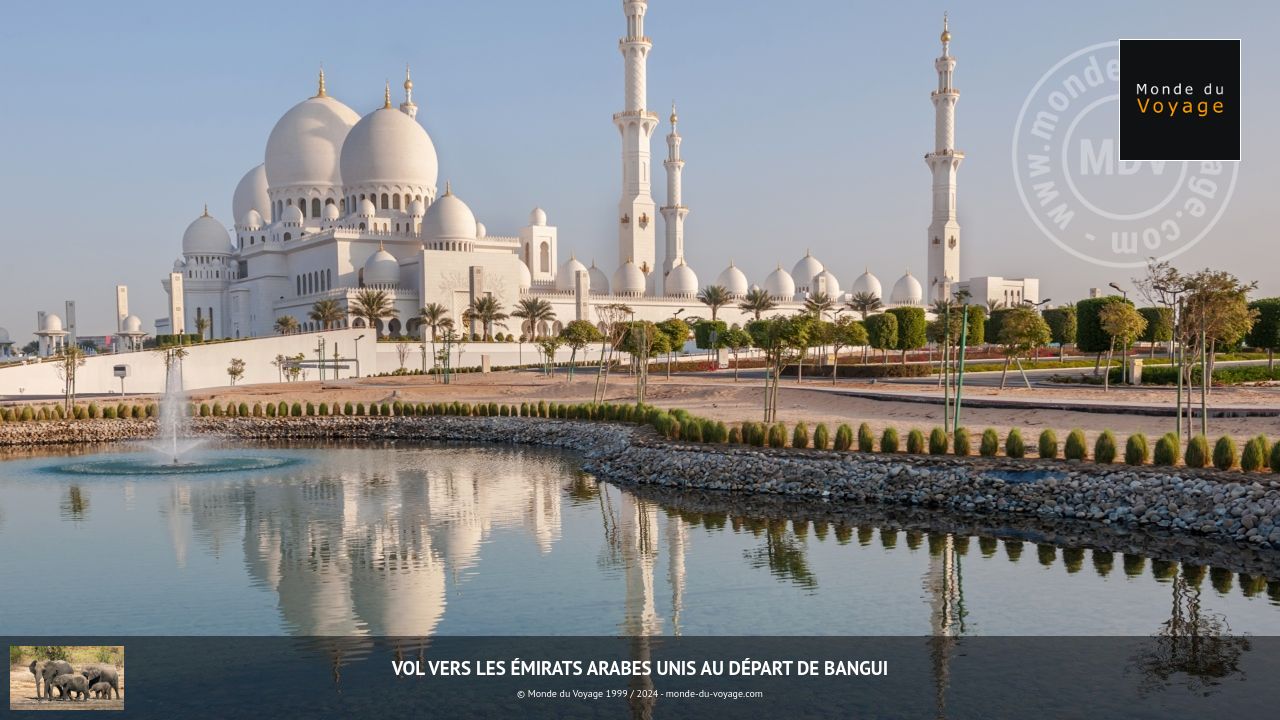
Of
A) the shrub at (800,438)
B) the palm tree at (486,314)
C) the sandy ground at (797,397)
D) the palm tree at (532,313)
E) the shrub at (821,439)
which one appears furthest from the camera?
the palm tree at (532,313)

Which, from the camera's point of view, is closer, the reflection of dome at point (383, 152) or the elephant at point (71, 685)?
the elephant at point (71, 685)

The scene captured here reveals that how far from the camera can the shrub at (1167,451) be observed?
1791 cm

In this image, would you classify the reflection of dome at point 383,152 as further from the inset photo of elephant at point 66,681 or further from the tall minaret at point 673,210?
the inset photo of elephant at point 66,681

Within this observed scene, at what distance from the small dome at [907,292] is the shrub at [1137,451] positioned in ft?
282

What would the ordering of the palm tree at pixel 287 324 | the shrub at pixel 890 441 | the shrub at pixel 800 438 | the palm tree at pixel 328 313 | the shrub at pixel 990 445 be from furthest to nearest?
the palm tree at pixel 287 324 < the palm tree at pixel 328 313 < the shrub at pixel 800 438 < the shrub at pixel 890 441 < the shrub at pixel 990 445

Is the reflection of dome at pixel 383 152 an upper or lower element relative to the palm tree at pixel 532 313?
upper

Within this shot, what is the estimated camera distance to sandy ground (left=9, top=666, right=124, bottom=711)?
9.27 metres

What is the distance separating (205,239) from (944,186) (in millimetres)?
62163

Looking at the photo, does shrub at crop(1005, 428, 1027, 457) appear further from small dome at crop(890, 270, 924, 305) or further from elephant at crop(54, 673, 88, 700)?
small dome at crop(890, 270, 924, 305)

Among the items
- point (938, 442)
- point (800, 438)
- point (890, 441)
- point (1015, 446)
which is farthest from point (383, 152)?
point (1015, 446)

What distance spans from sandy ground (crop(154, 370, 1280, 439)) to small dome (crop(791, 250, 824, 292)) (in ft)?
168

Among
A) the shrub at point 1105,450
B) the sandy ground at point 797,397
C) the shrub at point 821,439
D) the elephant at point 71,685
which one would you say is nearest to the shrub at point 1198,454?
the shrub at point 1105,450

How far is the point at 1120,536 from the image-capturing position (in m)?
16.1

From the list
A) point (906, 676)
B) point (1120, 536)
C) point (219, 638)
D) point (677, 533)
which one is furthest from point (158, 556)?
point (1120, 536)
